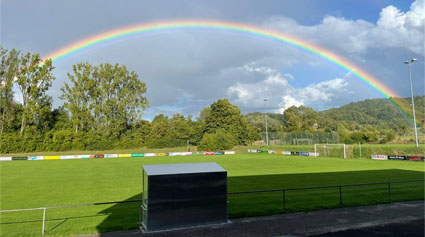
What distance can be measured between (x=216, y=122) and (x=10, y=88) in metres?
57.1

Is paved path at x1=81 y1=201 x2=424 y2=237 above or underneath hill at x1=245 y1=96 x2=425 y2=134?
underneath

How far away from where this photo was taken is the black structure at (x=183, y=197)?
9.52m

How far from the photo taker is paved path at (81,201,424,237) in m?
9.47

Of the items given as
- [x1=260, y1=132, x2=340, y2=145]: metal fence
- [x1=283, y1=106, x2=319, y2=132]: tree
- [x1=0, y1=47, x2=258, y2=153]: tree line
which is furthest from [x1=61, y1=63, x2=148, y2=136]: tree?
[x1=283, y1=106, x2=319, y2=132]: tree

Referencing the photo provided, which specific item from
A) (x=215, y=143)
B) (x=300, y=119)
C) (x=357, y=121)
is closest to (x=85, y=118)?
(x=215, y=143)

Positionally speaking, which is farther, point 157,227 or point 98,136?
point 98,136

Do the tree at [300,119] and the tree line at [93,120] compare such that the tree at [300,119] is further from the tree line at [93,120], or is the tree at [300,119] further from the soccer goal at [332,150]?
the soccer goal at [332,150]

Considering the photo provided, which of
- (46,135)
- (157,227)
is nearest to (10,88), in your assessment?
(46,135)

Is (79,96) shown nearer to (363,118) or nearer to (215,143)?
(215,143)

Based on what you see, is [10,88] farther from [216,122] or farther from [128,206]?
[128,206]

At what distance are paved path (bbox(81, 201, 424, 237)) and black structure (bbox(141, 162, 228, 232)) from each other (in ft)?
1.10

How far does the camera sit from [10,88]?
7069cm

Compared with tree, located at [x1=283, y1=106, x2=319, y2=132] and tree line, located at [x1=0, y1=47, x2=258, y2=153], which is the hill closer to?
tree, located at [x1=283, y1=106, x2=319, y2=132]

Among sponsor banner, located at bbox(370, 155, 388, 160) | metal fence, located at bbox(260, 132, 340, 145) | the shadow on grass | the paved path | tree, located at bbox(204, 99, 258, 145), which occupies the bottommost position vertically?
the shadow on grass
